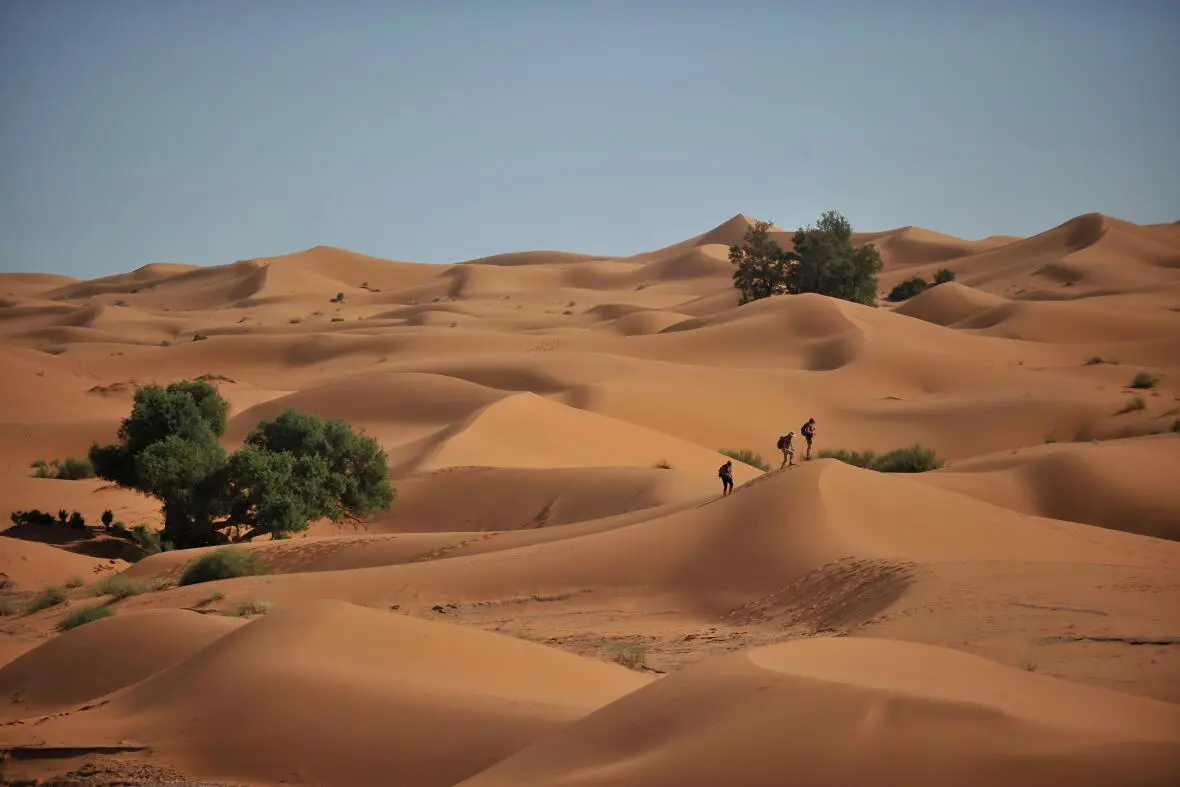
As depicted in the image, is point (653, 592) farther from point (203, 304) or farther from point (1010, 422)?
point (203, 304)

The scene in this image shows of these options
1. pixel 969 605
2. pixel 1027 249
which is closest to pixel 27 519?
pixel 969 605

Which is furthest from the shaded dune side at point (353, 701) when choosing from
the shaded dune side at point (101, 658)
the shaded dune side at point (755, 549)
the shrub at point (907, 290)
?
the shrub at point (907, 290)

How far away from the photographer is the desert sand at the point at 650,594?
23.9ft

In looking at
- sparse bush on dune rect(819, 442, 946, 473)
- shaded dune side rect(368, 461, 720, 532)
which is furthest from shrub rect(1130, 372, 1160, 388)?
shaded dune side rect(368, 461, 720, 532)

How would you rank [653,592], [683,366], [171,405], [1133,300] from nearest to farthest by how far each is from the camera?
[653,592] < [171,405] < [683,366] < [1133,300]

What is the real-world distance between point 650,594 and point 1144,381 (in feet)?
95.9

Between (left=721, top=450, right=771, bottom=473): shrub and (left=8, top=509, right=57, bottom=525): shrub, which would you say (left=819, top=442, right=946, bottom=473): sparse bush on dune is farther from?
(left=8, top=509, right=57, bottom=525): shrub

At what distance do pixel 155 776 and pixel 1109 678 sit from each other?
7.41 metres

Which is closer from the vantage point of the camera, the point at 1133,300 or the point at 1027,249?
the point at 1133,300

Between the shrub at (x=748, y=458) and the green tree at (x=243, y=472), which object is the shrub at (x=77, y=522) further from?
the shrub at (x=748, y=458)

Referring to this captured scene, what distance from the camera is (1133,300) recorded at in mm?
59562

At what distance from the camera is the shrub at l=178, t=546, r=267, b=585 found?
18.8 m

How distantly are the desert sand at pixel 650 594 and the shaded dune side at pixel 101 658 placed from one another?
0.04m

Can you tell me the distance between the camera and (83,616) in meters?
16.4
